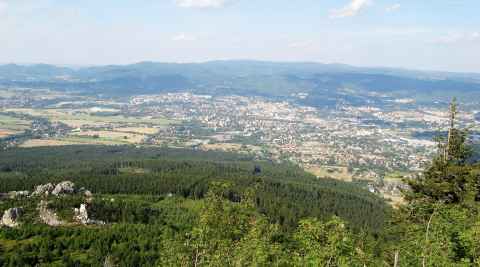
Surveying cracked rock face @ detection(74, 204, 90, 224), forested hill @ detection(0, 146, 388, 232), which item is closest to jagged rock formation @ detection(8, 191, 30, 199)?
forested hill @ detection(0, 146, 388, 232)

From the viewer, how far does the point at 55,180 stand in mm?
115500

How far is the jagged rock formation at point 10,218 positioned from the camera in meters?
78.2

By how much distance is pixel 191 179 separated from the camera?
12512 cm

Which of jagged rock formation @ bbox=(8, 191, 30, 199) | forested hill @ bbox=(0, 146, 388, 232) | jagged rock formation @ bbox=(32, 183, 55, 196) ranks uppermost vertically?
jagged rock formation @ bbox=(32, 183, 55, 196)

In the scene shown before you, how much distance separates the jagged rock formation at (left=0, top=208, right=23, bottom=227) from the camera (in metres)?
78.2

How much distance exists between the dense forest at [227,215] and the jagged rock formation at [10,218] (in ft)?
5.53

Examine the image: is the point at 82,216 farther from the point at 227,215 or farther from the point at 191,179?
the point at 227,215

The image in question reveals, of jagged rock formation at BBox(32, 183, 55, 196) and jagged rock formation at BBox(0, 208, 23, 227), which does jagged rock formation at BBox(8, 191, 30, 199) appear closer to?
jagged rock formation at BBox(32, 183, 55, 196)

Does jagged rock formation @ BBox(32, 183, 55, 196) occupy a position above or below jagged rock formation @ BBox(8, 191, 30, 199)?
above

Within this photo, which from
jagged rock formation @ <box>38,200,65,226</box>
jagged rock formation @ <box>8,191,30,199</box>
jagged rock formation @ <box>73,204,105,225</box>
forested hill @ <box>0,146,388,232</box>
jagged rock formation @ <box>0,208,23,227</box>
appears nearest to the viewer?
jagged rock formation @ <box>0,208,23,227</box>

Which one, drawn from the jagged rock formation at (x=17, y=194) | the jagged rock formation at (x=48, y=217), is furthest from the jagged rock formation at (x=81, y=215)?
the jagged rock formation at (x=17, y=194)

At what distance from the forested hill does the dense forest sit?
0.38 m

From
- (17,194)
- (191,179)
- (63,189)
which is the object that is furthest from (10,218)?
(191,179)

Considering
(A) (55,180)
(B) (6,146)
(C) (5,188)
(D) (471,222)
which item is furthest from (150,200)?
(B) (6,146)
